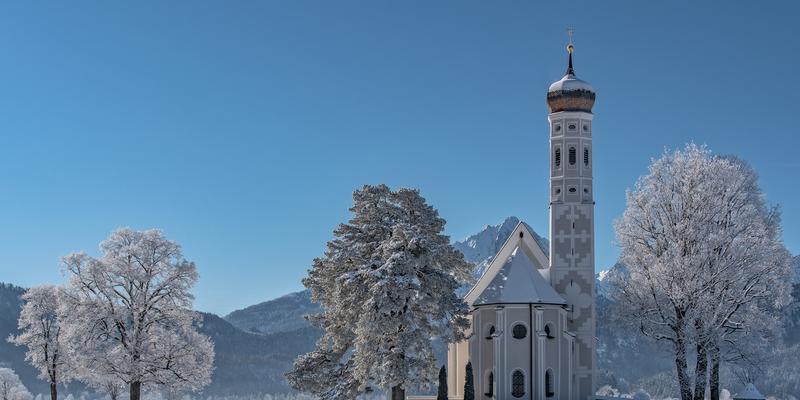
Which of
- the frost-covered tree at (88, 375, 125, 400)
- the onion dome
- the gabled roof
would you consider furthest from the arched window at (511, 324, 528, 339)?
the frost-covered tree at (88, 375, 125, 400)

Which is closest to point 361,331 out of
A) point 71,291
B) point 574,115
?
point 71,291

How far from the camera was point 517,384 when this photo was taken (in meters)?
63.7

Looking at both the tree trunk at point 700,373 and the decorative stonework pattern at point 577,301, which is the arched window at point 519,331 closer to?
the decorative stonework pattern at point 577,301

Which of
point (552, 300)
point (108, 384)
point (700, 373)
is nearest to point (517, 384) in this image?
point (552, 300)

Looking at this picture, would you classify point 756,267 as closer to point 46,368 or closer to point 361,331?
point 361,331

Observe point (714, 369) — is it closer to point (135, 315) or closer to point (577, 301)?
point (577, 301)

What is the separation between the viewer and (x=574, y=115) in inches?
2734

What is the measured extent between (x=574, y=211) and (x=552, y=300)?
6.34 meters

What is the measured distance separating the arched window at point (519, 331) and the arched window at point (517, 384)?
6.71 feet

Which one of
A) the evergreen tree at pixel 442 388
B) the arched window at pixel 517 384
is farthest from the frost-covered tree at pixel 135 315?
the arched window at pixel 517 384

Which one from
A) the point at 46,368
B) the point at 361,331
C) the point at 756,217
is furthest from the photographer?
the point at 46,368

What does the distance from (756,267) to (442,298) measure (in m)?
15.1

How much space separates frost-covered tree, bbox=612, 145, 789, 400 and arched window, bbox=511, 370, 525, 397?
295 inches

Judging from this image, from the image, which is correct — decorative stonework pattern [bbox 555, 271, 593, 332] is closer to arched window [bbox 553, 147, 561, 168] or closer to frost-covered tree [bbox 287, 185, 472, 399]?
arched window [bbox 553, 147, 561, 168]
